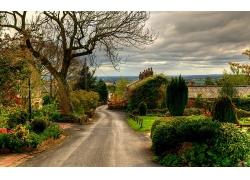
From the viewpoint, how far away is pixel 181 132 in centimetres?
824

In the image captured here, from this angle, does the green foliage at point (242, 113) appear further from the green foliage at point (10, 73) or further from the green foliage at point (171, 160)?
the green foliage at point (10, 73)

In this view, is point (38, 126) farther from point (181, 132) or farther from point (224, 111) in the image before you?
point (224, 111)

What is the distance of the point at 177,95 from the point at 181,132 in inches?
158

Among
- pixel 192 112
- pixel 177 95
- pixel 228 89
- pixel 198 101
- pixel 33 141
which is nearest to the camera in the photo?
pixel 33 141

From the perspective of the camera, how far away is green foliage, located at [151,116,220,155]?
792 cm

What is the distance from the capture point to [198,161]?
764 centimetres

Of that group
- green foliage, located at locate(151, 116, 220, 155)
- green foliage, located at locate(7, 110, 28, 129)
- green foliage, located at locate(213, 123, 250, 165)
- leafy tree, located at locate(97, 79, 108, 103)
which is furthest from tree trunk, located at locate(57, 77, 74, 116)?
leafy tree, located at locate(97, 79, 108, 103)

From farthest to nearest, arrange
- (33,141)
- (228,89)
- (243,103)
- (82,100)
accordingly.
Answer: (82,100) → (243,103) → (228,89) → (33,141)

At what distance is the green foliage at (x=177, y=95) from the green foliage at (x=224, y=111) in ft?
8.98

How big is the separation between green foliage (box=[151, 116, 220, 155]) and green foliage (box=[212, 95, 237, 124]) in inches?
44.4

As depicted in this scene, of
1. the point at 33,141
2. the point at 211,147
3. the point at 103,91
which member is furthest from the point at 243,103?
the point at 103,91
